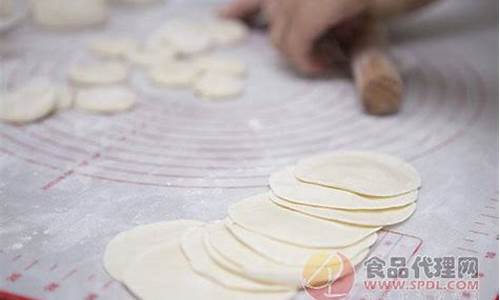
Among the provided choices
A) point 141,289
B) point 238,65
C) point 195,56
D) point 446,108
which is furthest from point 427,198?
point 195,56

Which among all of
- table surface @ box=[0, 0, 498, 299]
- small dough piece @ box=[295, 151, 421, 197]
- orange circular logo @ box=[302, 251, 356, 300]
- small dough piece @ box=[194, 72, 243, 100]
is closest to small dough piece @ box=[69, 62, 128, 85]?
table surface @ box=[0, 0, 498, 299]

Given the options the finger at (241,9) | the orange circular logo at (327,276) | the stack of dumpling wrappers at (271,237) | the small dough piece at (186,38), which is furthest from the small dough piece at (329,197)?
the finger at (241,9)

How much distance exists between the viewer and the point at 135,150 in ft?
3.93

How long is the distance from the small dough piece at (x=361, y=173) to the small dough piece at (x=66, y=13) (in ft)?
3.11

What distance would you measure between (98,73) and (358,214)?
77 centimetres

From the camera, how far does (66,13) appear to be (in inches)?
69.9

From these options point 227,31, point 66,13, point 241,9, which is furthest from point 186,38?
point 66,13

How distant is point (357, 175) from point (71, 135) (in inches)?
21.8

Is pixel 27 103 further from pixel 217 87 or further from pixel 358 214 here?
pixel 358 214

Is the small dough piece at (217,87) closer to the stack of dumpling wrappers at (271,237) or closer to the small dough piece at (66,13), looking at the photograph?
the stack of dumpling wrappers at (271,237)

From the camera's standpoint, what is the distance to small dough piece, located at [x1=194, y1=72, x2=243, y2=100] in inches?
55.1

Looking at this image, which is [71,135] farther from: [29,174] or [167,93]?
[167,93]

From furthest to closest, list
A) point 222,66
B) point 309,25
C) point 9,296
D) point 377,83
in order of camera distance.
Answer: point 222,66 < point 309,25 < point 377,83 < point 9,296

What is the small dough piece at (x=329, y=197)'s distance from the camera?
38.2 inches
